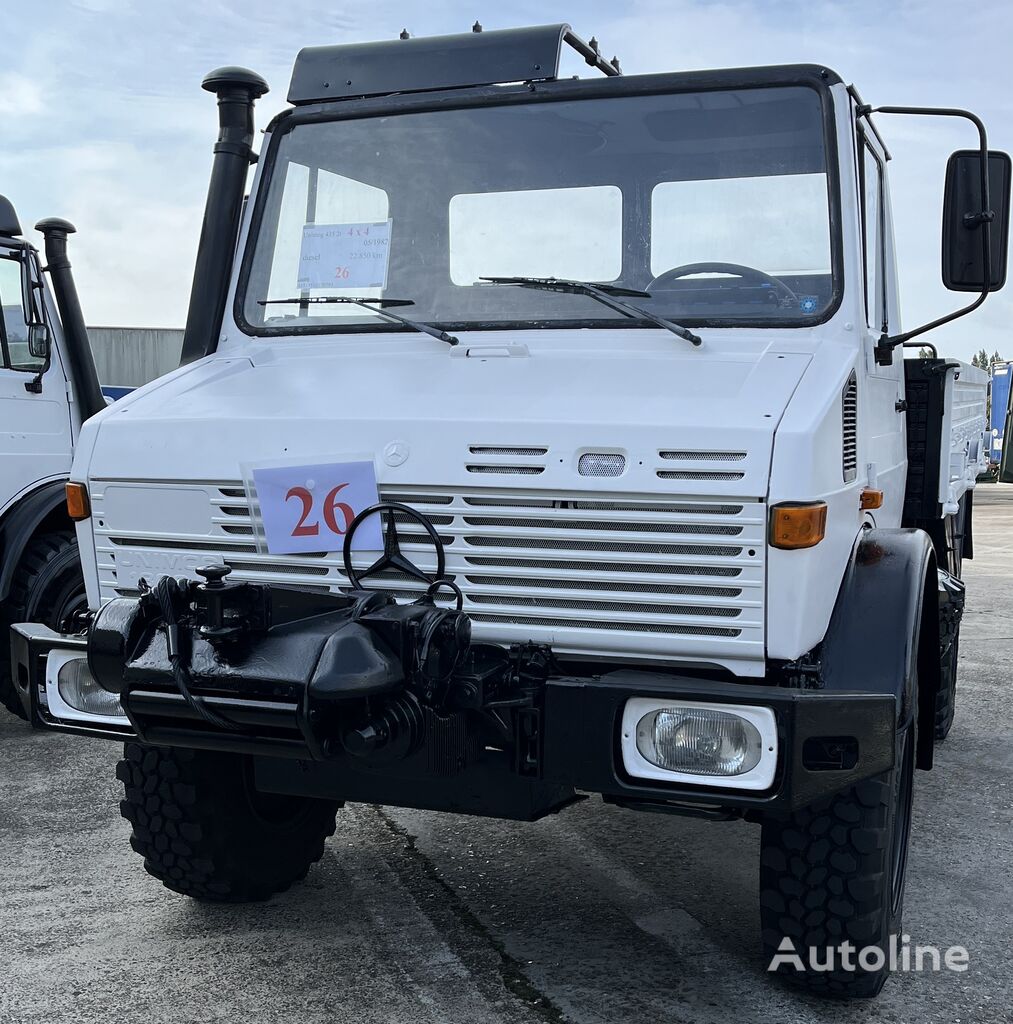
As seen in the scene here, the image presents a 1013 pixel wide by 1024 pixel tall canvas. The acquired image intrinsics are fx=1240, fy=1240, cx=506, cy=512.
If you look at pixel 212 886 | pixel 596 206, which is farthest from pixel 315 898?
pixel 596 206

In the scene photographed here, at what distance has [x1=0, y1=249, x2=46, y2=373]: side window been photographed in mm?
5855

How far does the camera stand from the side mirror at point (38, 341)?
5.94 meters

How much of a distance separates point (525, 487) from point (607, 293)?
0.84 m

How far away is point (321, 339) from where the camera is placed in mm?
3668

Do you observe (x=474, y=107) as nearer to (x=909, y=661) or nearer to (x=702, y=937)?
(x=909, y=661)

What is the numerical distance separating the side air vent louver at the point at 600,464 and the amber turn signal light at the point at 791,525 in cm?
35

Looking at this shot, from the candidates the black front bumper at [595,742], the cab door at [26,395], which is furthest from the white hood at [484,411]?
the cab door at [26,395]

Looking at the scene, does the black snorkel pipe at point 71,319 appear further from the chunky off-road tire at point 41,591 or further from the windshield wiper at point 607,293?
the windshield wiper at point 607,293

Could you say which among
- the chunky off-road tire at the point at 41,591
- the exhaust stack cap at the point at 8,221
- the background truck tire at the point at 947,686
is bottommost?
the background truck tire at the point at 947,686

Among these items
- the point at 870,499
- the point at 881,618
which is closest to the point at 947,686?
the point at 870,499

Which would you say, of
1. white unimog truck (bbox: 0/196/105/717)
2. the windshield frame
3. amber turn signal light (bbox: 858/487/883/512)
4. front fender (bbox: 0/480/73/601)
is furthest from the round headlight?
front fender (bbox: 0/480/73/601)

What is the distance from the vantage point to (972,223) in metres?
3.42

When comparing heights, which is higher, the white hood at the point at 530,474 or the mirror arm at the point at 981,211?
the mirror arm at the point at 981,211

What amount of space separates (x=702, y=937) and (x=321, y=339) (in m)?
2.03
